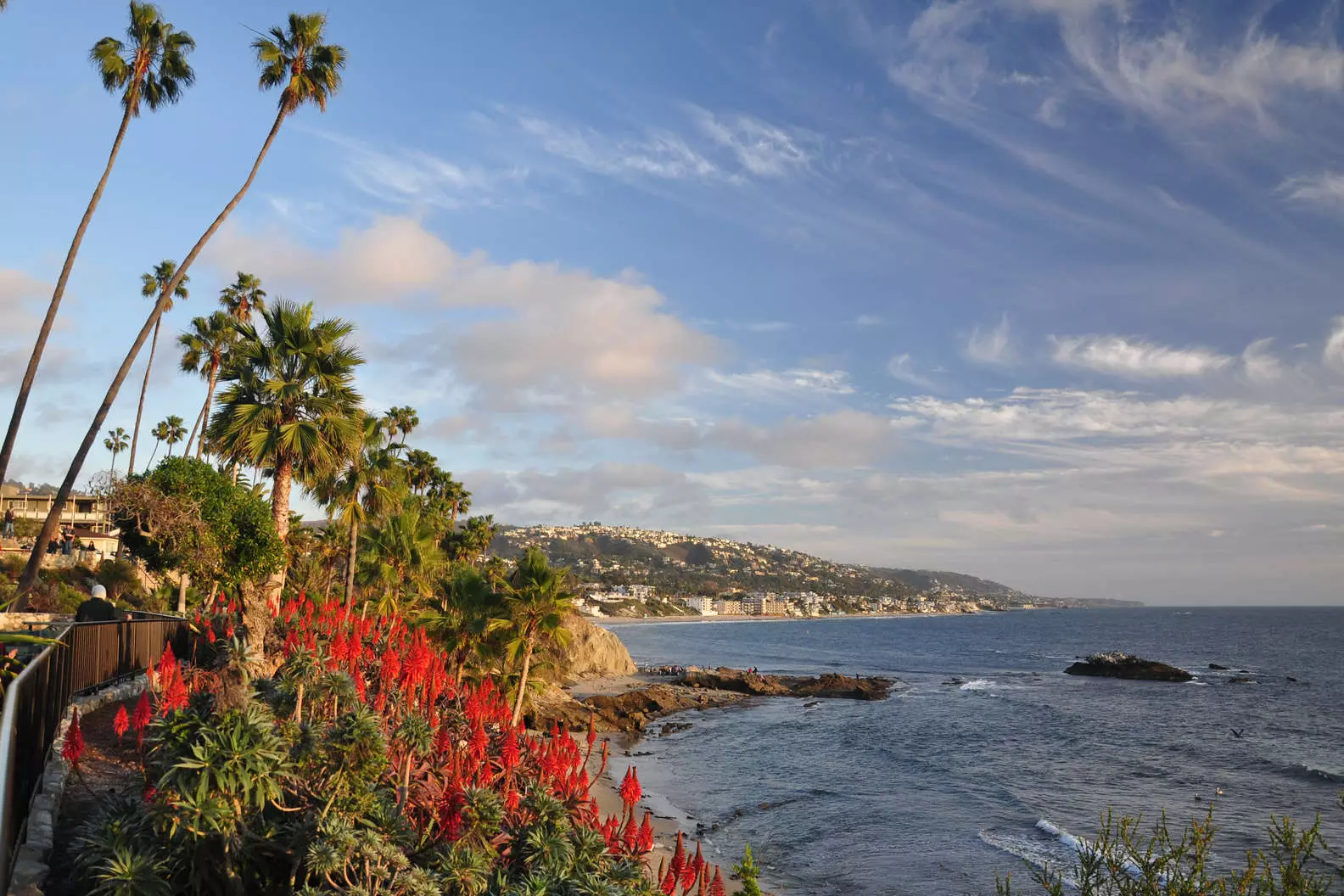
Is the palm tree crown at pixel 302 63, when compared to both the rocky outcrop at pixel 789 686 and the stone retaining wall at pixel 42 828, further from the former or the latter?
the rocky outcrop at pixel 789 686

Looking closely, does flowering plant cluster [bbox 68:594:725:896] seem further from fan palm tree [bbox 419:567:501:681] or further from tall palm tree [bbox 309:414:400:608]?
tall palm tree [bbox 309:414:400:608]

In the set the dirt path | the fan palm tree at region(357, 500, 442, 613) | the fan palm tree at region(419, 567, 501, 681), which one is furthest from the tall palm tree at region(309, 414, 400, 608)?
the dirt path

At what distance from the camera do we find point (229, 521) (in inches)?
1030

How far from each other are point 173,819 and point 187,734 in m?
0.76

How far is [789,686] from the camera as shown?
219 ft

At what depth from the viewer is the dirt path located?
A: 29.9 ft

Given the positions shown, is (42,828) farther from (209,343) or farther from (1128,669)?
(1128,669)

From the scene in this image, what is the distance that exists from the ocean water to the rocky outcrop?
2.92 metres

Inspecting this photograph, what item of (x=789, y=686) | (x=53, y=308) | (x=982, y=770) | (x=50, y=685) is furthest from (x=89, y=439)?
(x=789, y=686)

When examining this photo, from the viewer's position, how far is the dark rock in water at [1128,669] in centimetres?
7517

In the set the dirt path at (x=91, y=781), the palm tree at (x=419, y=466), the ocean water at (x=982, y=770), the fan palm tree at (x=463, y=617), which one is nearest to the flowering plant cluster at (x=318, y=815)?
the dirt path at (x=91, y=781)

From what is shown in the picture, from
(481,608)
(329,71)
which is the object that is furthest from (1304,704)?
(329,71)

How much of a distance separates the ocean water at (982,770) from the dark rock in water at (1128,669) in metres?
Result: 2.90

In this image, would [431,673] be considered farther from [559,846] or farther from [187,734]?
[187,734]
